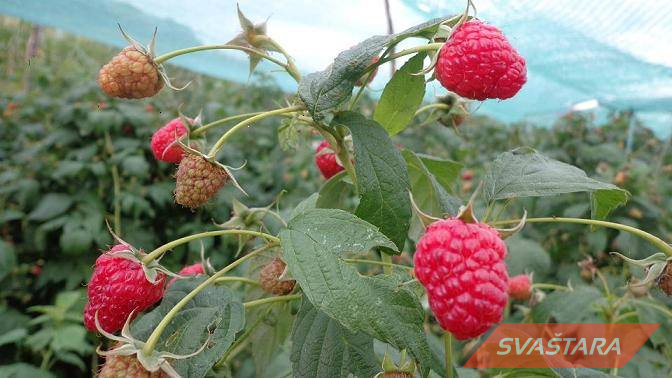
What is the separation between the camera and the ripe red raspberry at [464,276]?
548 mm

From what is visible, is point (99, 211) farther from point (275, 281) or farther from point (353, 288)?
point (353, 288)

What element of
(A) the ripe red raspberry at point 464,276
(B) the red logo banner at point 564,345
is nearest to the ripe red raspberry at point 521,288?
(B) the red logo banner at point 564,345

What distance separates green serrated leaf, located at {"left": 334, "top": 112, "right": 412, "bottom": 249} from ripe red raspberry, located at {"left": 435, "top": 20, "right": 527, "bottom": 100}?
0.38 feet

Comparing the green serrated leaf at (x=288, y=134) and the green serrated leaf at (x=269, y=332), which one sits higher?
the green serrated leaf at (x=288, y=134)

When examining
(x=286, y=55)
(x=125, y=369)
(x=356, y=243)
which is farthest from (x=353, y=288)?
(x=286, y=55)

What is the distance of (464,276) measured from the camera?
56 centimetres

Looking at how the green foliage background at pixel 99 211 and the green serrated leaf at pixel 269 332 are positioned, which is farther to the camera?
the green foliage background at pixel 99 211

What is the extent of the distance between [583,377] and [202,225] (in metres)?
2.09

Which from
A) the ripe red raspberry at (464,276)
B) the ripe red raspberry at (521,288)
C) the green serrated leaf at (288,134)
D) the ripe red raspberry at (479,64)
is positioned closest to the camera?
the ripe red raspberry at (464,276)

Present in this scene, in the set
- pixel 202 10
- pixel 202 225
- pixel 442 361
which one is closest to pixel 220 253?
pixel 202 225

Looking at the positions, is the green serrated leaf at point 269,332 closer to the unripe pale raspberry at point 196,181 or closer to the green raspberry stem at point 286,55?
the unripe pale raspberry at point 196,181

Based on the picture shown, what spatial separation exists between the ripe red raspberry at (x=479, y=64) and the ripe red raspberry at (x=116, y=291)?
0.48m

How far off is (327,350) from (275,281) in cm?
17

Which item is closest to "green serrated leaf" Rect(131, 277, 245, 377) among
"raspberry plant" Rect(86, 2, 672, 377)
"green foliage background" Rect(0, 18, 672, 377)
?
"raspberry plant" Rect(86, 2, 672, 377)
